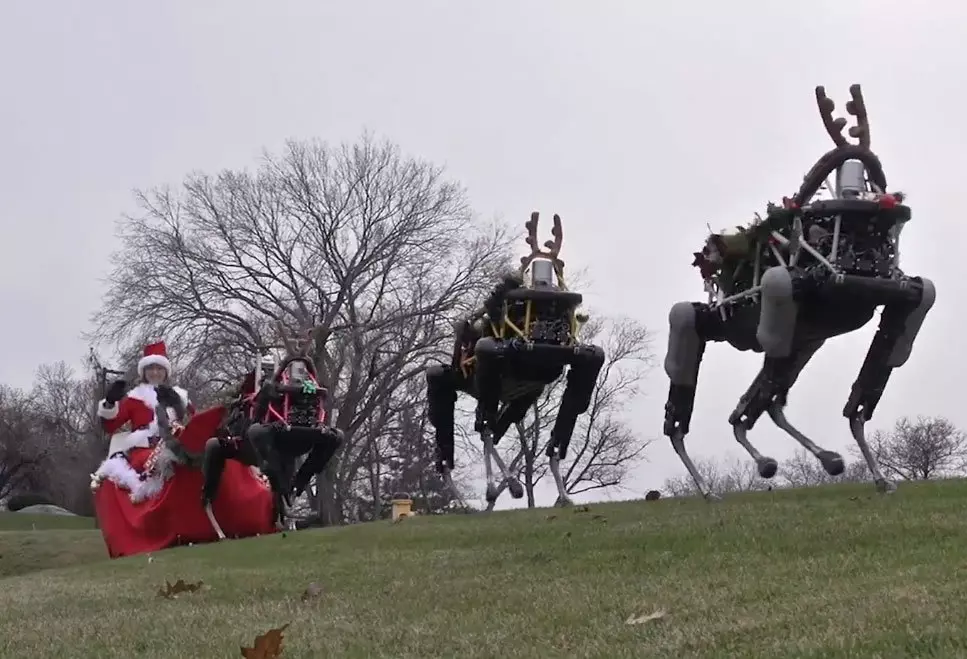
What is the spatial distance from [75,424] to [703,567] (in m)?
61.9

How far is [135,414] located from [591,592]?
11256mm

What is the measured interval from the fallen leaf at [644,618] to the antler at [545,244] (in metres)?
7.77

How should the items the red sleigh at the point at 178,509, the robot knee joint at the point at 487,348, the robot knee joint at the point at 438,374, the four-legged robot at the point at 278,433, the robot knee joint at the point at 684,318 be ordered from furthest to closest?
the red sleigh at the point at 178,509 < the four-legged robot at the point at 278,433 < the robot knee joint at the point at 438,374 < the robot knee joint at the point at 487,348 < the robot knee joint at the point at 684,318

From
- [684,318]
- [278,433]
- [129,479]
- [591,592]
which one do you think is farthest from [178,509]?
[591,592]

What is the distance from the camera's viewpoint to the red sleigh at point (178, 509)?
1480 centimetres

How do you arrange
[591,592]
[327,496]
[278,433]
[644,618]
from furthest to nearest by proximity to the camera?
1. [327,496]
2. [278,433]
3. [591,592]
4. [644,618]

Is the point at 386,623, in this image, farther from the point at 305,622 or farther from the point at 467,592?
the point at 467,592

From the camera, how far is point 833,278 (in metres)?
8.21

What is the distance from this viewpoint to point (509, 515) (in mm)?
11375

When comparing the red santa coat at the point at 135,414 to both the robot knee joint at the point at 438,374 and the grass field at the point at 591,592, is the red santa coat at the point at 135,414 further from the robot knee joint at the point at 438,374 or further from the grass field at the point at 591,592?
the grass field at the point at 591,592

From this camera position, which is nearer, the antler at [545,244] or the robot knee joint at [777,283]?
the robot knee joint at [777,283]

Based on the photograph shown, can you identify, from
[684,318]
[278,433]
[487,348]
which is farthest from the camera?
[278,433]

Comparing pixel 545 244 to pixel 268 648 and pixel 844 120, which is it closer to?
pixel 844 120

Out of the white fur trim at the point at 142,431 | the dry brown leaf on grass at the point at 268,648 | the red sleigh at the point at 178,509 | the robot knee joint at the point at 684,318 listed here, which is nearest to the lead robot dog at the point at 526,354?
the robot knee joint at the point at 684,318
